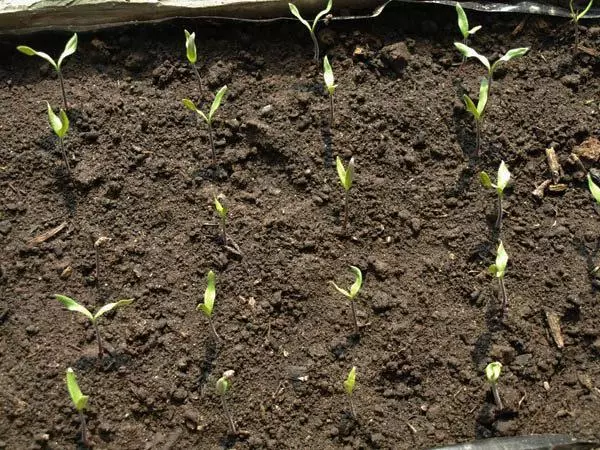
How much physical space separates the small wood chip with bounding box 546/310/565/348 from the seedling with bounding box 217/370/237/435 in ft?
3.00

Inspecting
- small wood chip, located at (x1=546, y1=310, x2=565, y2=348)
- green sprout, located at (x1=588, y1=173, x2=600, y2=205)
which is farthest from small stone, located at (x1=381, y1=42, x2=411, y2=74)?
small wood chip, located at (x1=546, y1=310, x2=565, y2=348)

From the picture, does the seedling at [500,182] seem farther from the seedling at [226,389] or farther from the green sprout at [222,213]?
the seedling at [226,389]

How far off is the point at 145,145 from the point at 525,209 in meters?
1.25

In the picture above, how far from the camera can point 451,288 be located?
2080 millimetres

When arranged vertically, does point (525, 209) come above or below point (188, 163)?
below

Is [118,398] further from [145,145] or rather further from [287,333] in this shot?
[145,145]

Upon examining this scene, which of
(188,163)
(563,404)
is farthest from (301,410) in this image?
(188,163)

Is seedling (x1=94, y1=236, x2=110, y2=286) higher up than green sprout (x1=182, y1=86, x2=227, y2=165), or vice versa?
green sprout (x1=182, y1=86, x2=227, y2=165)

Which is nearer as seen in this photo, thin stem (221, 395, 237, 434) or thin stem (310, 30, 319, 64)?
thin stem (221, 395, 237, 434)

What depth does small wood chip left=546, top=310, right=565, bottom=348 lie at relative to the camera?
77.9 inches

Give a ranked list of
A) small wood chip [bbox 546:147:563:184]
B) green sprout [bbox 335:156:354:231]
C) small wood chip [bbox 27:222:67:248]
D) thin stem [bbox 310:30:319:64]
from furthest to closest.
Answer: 1. thin stem [bbox 310:30:319:64]
2. small wood chip [bbox 546:147:563:184]
3. small wood chip [bbox 27:222:67:248]
4. green sprout [bbox 335:156:354:231]

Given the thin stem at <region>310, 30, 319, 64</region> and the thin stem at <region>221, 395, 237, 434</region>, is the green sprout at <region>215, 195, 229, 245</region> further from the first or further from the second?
the thin stem at <region>310, 30, 319, 64</region>

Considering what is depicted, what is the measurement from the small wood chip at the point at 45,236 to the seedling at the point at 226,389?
27.5 inches

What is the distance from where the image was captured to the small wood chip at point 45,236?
6.97 feet
